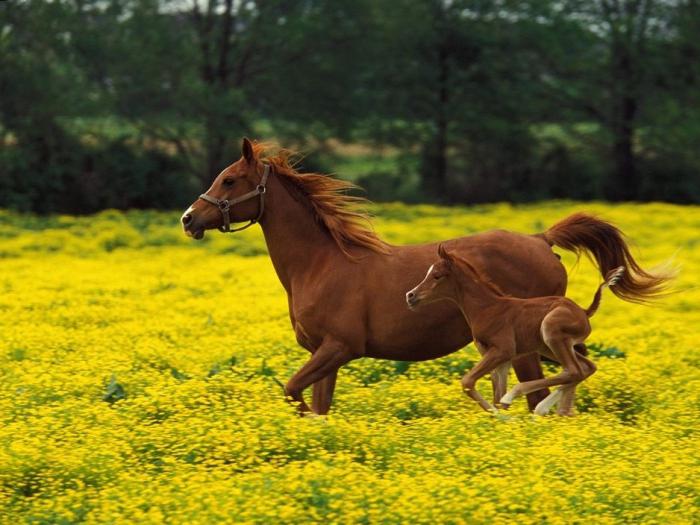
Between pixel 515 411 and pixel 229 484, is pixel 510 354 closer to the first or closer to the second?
pixel 515 411

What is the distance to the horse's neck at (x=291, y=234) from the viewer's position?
10461 mm

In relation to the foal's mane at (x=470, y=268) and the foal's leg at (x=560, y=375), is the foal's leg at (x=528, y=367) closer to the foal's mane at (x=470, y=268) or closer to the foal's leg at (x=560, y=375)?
the foal's leg at (x=560, y=375)

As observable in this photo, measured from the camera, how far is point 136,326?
52.0 ft

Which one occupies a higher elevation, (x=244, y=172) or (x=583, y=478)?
(x=244, y=172)

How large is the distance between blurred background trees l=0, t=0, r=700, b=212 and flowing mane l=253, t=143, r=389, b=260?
1021 inches

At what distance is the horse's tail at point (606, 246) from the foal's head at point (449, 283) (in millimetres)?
1249

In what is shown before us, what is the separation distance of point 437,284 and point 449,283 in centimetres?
10

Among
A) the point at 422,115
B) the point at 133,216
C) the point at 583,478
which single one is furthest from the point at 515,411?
the point at 422,115

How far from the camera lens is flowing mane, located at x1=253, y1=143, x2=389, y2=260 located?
10.5m

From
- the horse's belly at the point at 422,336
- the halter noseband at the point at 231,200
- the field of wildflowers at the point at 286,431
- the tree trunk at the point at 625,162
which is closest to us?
the field of wildflowers at the point at 286,431

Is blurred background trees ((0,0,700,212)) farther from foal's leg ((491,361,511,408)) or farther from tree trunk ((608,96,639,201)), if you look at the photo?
foal's leg ((491,361,511,408))

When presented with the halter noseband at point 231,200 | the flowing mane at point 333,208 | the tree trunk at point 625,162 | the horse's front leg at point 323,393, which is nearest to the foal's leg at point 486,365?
the horse's front leg at point 323,393

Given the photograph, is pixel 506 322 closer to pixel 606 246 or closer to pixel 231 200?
pixel 606 246

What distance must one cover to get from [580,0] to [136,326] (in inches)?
1057
